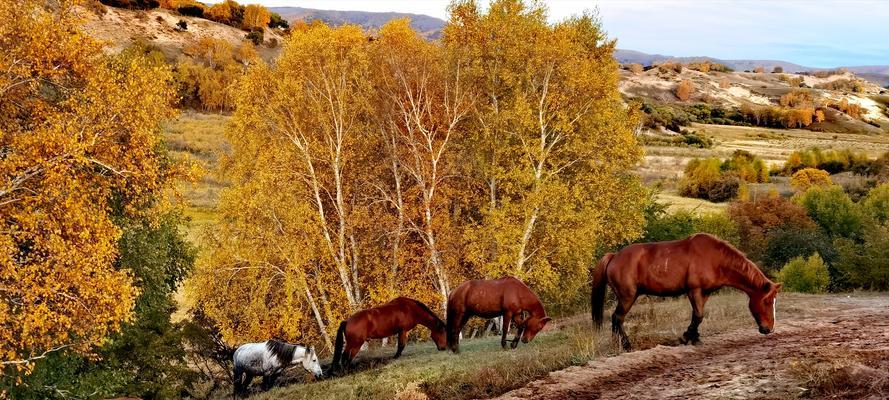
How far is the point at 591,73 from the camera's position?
1249 inches

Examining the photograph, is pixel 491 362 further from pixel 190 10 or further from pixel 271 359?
pixel 190 10

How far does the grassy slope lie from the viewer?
12.8 m

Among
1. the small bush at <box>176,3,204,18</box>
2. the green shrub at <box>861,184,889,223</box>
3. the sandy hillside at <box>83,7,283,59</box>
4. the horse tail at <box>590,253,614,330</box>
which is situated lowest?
the green shrub at <box>861,184,889,223</box>

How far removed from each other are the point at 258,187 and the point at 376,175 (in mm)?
7288

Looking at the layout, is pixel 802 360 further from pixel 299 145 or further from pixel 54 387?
pixel 299 145

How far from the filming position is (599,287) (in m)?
15.6

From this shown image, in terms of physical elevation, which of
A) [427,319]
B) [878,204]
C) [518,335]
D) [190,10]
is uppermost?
[190,10]

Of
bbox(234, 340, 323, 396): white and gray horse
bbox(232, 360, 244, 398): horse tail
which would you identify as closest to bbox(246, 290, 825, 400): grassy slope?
bbox(234, 340, 323, 396): white and gray horse

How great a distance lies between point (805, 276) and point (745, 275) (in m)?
34.0

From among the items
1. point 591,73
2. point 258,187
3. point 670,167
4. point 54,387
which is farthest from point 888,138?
point 54,387

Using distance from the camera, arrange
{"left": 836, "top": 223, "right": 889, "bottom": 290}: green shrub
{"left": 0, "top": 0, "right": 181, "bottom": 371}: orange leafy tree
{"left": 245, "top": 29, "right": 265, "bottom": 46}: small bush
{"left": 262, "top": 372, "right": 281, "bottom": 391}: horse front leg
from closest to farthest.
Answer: {"left": 0, "top": 0, "right": 181, "bottom": 371}: orange leafy tree, {"left": 262, "top": 372, "right": 281, "bottom": 391}: horse front leg, {"left": 836, "top": 223, "right": 889, "bottom": 290}: green shrub, {"left": 245, "top": 29, "right": 265, "bottom": 46}: small bush

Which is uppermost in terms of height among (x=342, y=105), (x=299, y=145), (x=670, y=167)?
(x=342, y=105)

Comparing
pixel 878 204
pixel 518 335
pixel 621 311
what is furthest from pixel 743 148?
Answer: pixel 621 311

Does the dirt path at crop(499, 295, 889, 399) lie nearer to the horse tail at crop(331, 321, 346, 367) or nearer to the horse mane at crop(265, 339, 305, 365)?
the horse tail at crop(331, 321, 346, 367)
